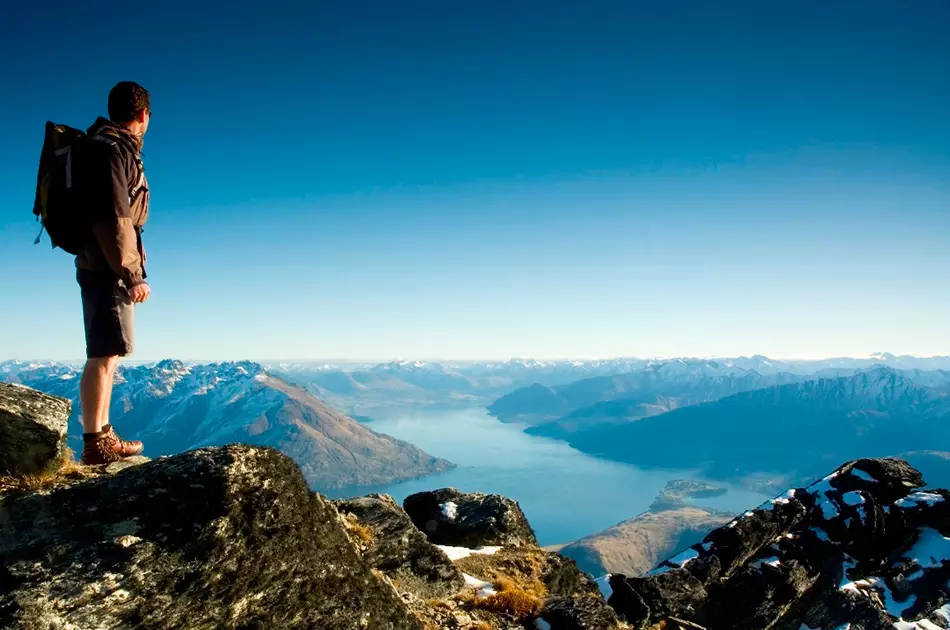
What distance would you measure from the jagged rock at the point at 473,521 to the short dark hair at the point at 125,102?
1489 cm

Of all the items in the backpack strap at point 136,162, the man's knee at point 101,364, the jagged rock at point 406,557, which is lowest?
the jagged rock at point 406,557

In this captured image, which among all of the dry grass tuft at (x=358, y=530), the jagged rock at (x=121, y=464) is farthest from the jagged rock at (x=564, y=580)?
the jagged rock at (x=121, y=464)

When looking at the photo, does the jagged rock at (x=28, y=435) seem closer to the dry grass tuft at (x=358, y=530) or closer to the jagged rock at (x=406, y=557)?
the dry grass tuft at (x=358, y=530)

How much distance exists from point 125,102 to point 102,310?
3020mm

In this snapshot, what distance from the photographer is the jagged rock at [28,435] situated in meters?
6.59

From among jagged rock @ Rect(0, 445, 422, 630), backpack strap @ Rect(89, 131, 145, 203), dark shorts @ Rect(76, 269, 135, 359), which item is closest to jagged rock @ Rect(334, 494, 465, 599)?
jagged rock @ Rect(0, 445, 422, 630)

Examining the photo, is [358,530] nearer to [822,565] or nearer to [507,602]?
[507,602]

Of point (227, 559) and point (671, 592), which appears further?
point (671, 592)

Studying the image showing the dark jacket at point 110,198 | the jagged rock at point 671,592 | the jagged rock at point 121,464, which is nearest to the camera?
the dark jacket at point 110,198

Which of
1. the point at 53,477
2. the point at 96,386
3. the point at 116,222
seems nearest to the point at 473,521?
the point at 53,477

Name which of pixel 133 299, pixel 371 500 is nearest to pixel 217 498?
pixel 133 299

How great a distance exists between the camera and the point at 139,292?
720 cm

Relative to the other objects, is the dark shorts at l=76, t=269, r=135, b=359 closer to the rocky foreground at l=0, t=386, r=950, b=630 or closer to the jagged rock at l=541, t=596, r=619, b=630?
the rocky foreground at l=0, t=386, r=950, b=630

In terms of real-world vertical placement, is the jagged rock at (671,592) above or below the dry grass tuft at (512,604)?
below
